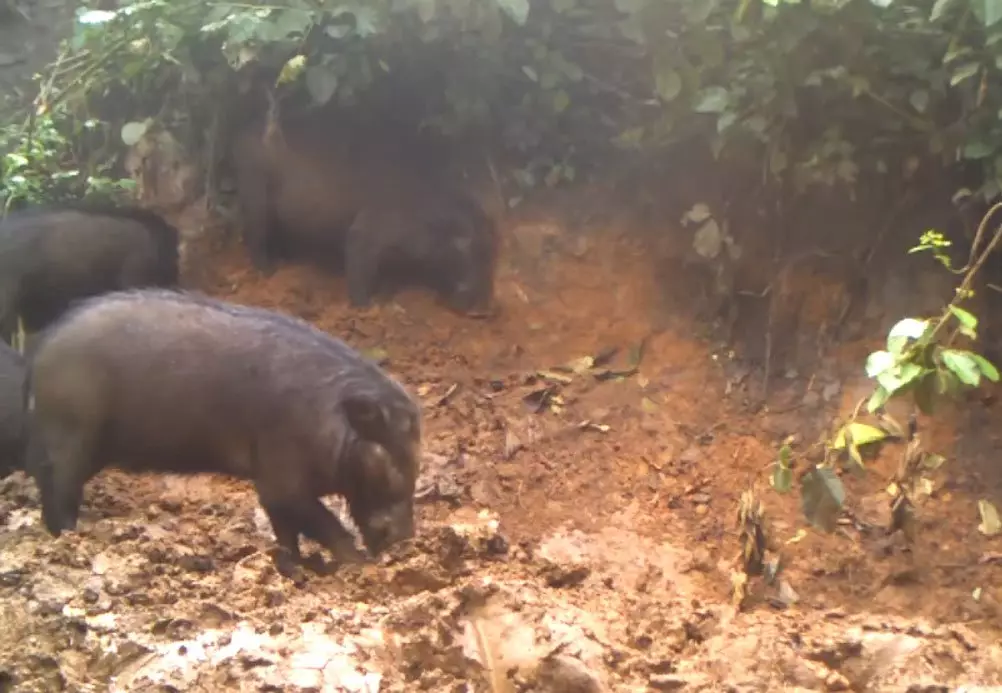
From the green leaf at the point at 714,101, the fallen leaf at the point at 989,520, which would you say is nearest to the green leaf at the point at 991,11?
the green leaf at the point at 714,101

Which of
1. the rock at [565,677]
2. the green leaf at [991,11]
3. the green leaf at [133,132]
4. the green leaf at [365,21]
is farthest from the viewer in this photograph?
the green leaf at [133,132]

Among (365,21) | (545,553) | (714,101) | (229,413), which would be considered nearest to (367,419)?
(229,413)

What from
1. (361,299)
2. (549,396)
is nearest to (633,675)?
(549,396)

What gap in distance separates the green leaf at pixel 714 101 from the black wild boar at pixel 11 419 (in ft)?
8.88

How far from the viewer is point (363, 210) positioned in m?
5.57

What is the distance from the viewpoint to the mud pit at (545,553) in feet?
9.15

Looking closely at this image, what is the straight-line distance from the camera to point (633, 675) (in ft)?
9.36

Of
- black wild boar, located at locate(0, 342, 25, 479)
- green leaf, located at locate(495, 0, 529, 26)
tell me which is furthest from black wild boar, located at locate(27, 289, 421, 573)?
green leaf, located at locate(495, 0, 529, 26)

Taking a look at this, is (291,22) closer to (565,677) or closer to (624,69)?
(624,69)

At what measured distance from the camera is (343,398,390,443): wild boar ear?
3184 mm

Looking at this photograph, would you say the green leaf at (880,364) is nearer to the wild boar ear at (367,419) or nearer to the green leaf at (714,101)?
the wild boar ear at (367,419)

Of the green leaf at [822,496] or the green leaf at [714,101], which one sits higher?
the green leaf at [714,101]

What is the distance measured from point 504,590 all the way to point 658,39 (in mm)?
2646

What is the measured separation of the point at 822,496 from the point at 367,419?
1.38 metres
